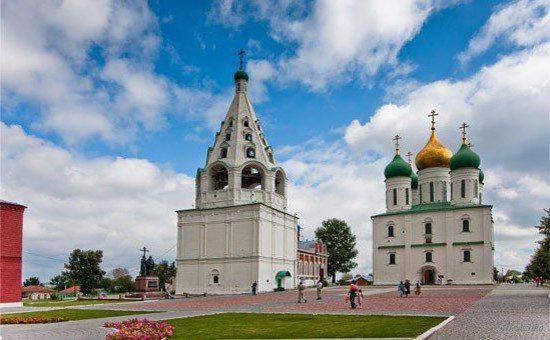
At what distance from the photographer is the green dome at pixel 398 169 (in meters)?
61.8

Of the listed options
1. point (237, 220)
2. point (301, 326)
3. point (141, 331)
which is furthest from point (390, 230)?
point (141, 331)

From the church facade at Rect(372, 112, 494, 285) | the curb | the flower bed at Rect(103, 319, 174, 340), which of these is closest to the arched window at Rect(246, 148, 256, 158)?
the church facade at Rect(372, 112, 494, 285)

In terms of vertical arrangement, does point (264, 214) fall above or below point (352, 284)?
above

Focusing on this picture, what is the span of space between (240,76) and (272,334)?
42.3m

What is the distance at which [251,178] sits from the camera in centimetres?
5088

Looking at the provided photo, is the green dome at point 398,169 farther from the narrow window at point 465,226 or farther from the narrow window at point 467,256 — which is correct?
the narrow window at point 467,256

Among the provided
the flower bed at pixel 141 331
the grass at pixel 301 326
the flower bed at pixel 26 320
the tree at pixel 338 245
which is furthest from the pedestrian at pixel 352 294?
the tree at pixel 338 245

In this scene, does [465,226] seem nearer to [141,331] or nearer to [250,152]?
[250,152]

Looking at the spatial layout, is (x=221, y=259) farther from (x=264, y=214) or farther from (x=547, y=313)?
(x=547, y=313)

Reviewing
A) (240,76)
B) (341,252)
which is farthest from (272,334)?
(341,252)

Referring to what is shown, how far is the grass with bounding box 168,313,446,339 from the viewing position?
41.7 feet

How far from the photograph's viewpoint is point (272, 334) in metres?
13.1

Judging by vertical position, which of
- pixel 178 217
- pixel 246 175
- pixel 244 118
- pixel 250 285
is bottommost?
pixel 250 285

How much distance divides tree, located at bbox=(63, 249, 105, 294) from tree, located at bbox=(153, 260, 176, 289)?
10.8 meters
